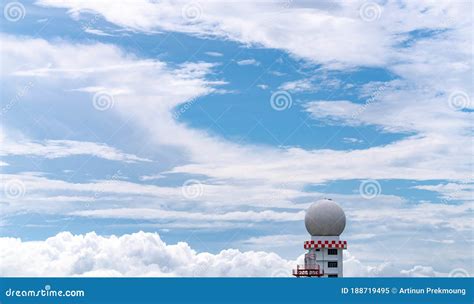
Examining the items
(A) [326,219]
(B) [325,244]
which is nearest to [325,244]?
(B) [325,244]

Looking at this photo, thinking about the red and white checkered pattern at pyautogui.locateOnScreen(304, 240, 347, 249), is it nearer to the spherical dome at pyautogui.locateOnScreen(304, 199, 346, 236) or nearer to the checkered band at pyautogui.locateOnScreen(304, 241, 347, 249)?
the checkered band at pyautogui.locateOnScreen(304, 241, 347, 249)

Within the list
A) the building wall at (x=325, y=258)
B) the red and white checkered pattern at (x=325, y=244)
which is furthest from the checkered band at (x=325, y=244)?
the building wall at (x=325, y=258)

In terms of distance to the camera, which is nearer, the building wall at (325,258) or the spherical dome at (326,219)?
the spherical dome at (326,219)

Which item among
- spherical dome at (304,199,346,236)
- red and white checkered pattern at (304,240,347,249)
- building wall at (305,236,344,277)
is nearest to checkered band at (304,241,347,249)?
red and white checkered pattern at (304,240,347,249)

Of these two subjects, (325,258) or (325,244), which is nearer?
(325,244)

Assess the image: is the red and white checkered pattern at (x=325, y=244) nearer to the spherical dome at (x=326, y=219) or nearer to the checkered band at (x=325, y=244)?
the checkered band at (x=325, y=244)

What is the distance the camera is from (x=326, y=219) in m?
66.1

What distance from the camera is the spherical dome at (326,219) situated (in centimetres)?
6612

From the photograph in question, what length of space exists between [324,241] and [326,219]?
2284 millimetres

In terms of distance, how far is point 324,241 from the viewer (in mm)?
66562

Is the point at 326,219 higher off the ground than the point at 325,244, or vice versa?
the point at 326,219

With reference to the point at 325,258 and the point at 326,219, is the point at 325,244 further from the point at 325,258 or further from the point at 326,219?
the point at 326,219

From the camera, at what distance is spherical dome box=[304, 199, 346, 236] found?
66125 millimetres
